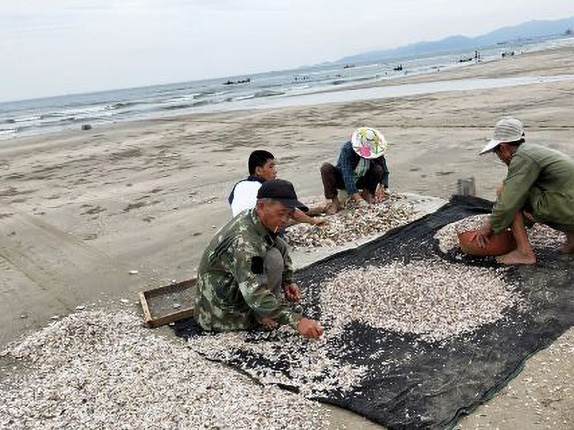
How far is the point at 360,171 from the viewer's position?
6363 mm

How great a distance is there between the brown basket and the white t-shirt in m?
1.90

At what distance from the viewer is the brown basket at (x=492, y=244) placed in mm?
4652

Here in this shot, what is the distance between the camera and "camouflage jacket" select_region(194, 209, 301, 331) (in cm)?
349

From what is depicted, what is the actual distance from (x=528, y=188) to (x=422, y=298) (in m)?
1.23

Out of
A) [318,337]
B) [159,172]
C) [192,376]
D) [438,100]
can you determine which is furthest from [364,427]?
[438,100]

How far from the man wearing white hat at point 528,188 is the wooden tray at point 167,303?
8.78 feet

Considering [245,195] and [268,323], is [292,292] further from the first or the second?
[245,195]

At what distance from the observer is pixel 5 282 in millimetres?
5695

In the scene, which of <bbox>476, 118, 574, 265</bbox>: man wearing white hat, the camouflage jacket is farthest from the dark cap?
<bbox>476, 118, 574, 265</bbox>: man wearing white hat

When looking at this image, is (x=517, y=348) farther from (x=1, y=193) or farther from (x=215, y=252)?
(x=1, y=193)

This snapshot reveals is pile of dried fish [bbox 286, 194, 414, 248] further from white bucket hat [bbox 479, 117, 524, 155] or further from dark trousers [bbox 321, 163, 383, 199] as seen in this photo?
white bucket hat [bbox 479, 117, 524, 155]

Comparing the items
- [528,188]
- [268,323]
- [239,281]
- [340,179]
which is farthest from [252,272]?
[340,179]

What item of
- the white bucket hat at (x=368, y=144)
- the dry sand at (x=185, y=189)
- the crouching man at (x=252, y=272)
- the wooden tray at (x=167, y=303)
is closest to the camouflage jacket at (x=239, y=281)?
the crouching man at (x=252, y=272)

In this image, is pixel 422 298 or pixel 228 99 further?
pixel 228 99
